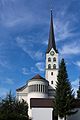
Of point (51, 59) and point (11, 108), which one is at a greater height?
point (51, 59)

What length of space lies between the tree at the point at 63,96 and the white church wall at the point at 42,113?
5.12 metres

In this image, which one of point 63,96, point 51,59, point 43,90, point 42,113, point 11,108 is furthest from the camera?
point 51,59

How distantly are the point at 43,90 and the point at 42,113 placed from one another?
127 ft

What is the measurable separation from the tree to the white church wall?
5121 millimetres

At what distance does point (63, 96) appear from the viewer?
5978 centimetres

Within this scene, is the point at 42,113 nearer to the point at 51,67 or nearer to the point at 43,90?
the point at 43,90

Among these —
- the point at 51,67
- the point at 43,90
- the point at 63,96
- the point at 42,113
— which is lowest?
the point at 42,113

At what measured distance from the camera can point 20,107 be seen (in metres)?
81.1

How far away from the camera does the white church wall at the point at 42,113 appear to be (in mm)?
64375

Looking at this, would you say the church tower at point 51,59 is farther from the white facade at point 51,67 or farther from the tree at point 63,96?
the tree at point 63,96

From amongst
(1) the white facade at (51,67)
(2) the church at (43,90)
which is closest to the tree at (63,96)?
(2) the church at (43,90)

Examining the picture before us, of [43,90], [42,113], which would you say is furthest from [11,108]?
[43,90]

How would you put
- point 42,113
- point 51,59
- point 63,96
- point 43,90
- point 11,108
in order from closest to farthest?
point 63,96 → point 42,113 → point 11,108 → point 43,90 → point 51,59

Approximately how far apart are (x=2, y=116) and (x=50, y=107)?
40.0 feet
